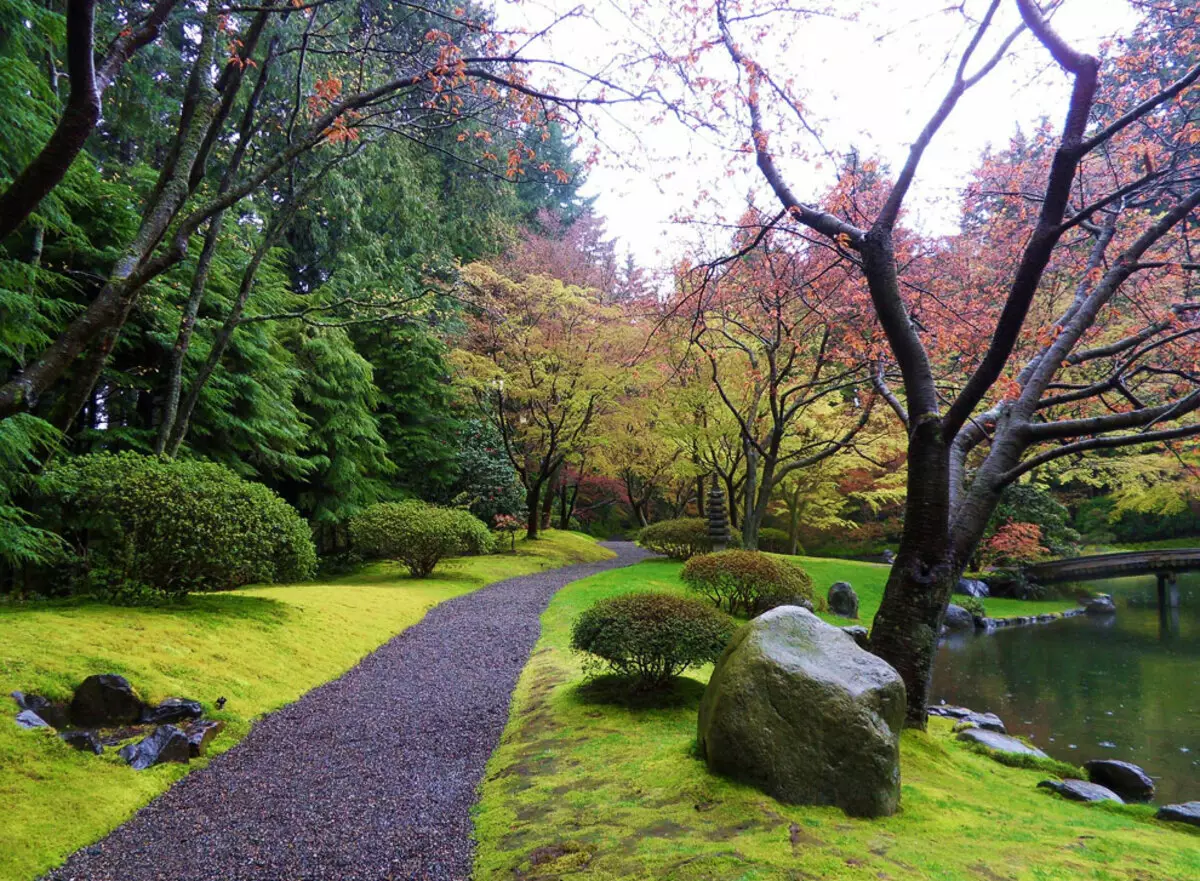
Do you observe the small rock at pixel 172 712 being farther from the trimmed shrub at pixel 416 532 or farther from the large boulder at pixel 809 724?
the trimmed shrub at pixel 416 532

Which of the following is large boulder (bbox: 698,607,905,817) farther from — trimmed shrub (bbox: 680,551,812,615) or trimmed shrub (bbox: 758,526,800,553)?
trimmed shrub (bbox: 758,526,800,553)

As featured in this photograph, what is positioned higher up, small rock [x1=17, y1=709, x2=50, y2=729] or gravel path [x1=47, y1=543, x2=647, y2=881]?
small rock [x1=17, y1=709, x2=50, y2=729]

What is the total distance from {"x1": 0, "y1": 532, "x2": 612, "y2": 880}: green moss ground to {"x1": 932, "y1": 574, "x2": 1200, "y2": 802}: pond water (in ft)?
25.9

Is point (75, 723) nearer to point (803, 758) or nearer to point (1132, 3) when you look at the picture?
point (803, 758)

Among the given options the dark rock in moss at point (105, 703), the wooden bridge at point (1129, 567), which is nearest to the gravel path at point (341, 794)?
the dark rock in moss at point (105, 703)

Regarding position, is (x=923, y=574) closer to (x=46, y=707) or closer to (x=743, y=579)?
(x=743, y=579)

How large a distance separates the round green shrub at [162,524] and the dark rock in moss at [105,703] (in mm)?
2523

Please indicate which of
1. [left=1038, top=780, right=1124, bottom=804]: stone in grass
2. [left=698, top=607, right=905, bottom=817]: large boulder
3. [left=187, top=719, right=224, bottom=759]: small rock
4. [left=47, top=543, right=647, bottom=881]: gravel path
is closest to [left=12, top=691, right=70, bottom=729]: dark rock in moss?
[left=187, top=719, right=224, bottom=759]: small rock

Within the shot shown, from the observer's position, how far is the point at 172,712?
4789mm

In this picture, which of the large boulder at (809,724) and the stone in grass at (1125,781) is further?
the stone in grass at (1125,781)

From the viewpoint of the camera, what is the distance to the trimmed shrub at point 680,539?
53.6ft

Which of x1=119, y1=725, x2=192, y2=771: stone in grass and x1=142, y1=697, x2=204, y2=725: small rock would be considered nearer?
x1=119, y1=725, x2=192, y2=771: stone in grass

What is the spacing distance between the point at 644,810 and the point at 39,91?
26.1ft

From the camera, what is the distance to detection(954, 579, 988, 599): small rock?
15.8m
